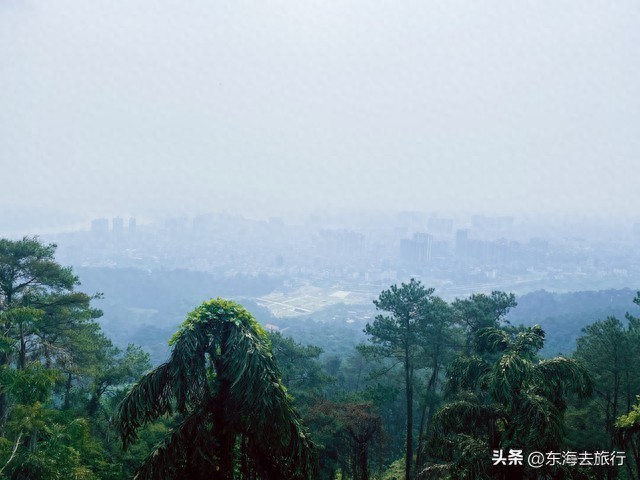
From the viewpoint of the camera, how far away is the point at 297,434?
A: 3279 mm

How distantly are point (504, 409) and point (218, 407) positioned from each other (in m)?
3.34

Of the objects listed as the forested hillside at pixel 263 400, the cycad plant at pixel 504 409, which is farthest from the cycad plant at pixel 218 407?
the cycad plant at pixel 504 409

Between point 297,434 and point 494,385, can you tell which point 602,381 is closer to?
point 494,385

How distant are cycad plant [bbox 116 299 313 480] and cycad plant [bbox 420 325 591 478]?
2518mm

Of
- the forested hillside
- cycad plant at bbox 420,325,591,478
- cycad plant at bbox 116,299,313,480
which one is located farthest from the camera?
cycad plant at bbox 420,325,591,478

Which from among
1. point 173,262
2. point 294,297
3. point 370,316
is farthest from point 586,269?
point 173,262

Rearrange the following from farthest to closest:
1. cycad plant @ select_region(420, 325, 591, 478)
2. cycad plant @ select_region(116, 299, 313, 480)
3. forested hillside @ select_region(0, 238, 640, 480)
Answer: cycad plant @ select_region(420, 325, 591, 478) < forested hillside @ select_region(0, 238, 640, 480) < cycad plant @ select_region(116, 299, 313, 480)

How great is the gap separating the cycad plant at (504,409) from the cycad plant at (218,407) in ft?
8.26

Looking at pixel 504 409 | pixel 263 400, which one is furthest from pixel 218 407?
pixel 504 409

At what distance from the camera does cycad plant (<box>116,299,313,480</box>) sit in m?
3.20

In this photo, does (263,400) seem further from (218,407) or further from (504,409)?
(504,409)

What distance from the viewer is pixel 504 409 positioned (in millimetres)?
4840

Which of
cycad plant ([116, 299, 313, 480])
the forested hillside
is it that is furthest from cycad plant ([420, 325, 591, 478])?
cycad plant ([116, 299, 313, 480])

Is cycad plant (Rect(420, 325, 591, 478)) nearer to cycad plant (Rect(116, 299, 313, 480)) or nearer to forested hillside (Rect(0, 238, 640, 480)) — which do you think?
forested hillside (Rect(0, 238, 640, 480))
